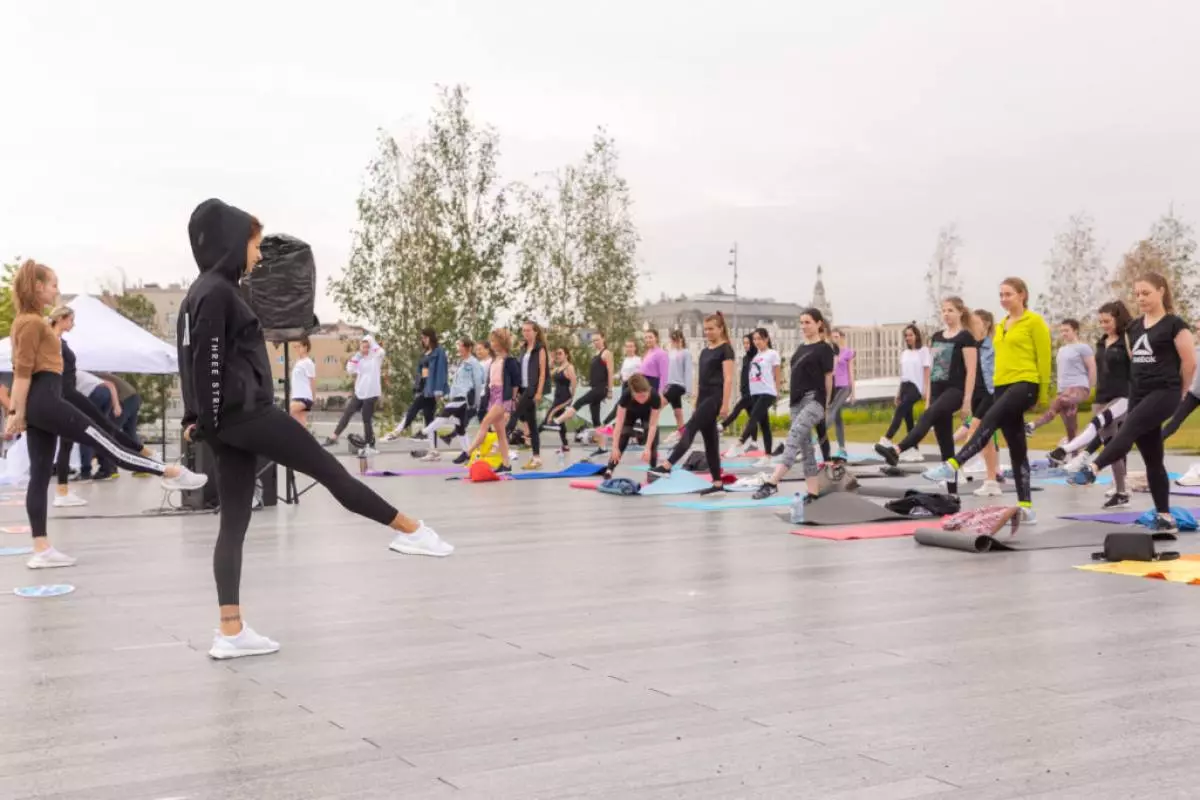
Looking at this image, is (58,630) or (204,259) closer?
(204,259)

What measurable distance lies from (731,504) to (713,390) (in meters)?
1.61

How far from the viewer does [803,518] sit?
1059 cm

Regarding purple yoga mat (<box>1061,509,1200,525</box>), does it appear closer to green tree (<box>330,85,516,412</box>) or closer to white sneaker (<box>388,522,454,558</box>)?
white sneaker (<box>388,522,454,558</box>)

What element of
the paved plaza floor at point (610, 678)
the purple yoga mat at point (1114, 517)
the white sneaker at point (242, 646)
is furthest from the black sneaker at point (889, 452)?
the white sneaker at point (242, 646)

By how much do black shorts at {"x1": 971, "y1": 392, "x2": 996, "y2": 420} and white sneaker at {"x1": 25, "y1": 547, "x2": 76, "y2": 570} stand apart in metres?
8.82

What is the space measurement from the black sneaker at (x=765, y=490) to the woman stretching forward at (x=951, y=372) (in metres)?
1.87

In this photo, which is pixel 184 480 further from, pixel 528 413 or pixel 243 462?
pixel 528 413

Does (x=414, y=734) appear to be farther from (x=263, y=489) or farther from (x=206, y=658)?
(x=263, y=489)

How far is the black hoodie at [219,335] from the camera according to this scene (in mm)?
5336

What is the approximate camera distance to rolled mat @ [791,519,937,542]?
9703mm

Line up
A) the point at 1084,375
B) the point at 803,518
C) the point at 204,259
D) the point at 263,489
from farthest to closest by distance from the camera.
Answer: the point at 1084,375
the point at 263,489
the point at 803,518
the point at 204,259

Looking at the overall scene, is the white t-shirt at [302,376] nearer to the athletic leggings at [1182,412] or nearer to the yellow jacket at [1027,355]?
the yellow jacket at [1027,355]

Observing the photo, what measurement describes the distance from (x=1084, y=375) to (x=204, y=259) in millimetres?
12244

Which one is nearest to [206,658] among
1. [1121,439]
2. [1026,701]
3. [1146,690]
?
[1026,701]
